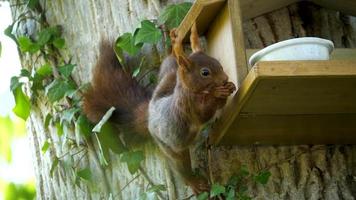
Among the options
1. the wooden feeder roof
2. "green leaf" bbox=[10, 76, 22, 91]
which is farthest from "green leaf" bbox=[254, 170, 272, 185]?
"green leaf" bbox=[10, 76, 22, 91]

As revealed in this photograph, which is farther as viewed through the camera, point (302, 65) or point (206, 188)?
point (206, 188)

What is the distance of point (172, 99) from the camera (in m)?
2.43

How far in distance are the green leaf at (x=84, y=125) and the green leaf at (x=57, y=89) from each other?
0.12 m

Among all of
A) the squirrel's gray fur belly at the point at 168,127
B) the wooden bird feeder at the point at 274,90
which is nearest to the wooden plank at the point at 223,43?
the wooden bird feeder at the point at 274,90

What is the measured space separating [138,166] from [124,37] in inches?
17.8

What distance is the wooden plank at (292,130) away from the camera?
88.9 inches

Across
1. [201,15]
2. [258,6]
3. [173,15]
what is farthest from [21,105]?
[258,6]

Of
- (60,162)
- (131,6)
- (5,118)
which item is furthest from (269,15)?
(5,118)

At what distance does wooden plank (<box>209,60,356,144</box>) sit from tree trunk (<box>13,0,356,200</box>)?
7 centimetres

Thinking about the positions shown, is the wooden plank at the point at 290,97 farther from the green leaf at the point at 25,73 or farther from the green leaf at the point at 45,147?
the green leaf at the point at 25,73

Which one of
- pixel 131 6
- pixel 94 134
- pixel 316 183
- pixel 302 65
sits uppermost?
pixel 131 6

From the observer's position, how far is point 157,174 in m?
2.57

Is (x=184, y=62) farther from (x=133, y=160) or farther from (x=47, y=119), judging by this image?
(x=47, y=119)

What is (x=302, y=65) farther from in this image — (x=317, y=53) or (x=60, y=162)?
(x=60, y=162)
